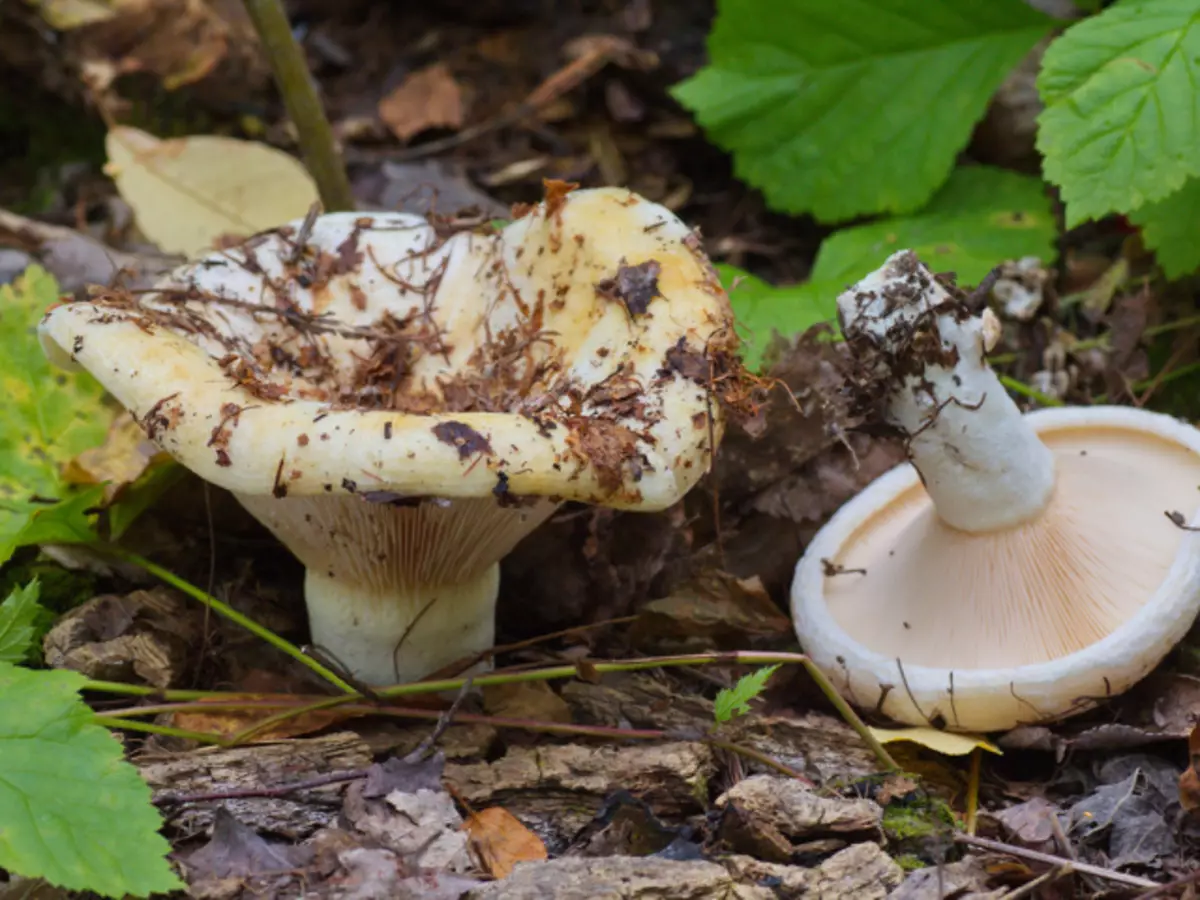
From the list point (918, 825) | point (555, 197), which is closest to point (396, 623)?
point (555, 197)

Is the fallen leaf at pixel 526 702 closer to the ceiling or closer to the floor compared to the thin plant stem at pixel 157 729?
closer to the floor

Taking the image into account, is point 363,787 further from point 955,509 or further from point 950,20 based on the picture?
point 950,20

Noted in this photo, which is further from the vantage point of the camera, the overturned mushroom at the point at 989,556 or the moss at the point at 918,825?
the overturned mushroom at the point at 989,556

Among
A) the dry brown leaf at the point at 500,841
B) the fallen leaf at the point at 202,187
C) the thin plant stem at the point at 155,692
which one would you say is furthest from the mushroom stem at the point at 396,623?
the fallen leaf at the point at 202,187

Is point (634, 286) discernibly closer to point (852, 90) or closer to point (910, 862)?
point (910, 862)

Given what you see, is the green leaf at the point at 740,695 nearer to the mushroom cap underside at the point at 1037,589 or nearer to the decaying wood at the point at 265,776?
the mushroom cap underside at the point at 1037,589

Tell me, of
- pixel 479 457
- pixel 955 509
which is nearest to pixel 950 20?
pixel 955 509
